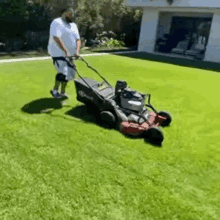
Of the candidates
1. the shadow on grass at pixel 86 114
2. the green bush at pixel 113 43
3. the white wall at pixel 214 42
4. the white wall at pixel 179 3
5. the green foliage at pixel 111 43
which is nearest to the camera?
the shadow on grass at pixel 86 114

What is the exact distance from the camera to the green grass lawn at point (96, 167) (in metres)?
2.38

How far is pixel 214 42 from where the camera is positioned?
15102mm

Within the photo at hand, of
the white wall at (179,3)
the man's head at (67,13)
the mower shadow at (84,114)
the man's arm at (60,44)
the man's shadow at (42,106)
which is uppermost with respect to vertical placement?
the white wall at (179,3)

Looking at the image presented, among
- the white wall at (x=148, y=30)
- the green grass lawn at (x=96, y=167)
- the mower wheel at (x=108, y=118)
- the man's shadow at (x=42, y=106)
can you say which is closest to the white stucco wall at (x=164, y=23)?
the white wall at (x=148, y=30)

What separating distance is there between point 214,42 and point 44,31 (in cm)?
→ 1036

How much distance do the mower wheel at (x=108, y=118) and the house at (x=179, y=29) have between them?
43.9ft

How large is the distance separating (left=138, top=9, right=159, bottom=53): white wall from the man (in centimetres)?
1332

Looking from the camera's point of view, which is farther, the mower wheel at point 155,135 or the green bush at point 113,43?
the green bush at point 113,43

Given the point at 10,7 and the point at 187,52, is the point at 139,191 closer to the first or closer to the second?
the point at 10,7

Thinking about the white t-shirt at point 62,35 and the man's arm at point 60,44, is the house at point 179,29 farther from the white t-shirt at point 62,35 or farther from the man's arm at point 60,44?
the man's arm at point 60,44

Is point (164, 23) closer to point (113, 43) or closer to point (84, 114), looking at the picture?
point (113, 43)

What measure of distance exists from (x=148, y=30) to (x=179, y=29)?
2480 mm

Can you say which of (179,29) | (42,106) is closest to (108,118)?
(42,106)

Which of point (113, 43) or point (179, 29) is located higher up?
point (179, 29)
